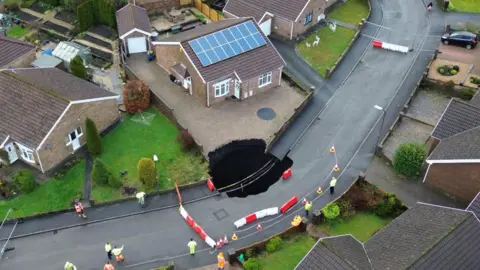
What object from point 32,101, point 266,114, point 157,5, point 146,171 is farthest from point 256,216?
point 157,5

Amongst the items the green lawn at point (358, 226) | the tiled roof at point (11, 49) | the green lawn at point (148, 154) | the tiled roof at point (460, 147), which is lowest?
the green lawn at point (148, 154)

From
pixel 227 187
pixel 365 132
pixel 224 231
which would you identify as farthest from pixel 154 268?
pixel 365 132

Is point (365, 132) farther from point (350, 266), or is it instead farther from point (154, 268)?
point (154, 268)

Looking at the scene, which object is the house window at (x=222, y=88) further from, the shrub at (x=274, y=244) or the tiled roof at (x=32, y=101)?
the shrub at (x=274, y=244)

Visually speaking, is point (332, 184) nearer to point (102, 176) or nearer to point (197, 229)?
point (197, 229)

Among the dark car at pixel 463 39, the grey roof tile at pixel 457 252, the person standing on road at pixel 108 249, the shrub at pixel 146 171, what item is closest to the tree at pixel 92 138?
the shrub at pixel 146 171
